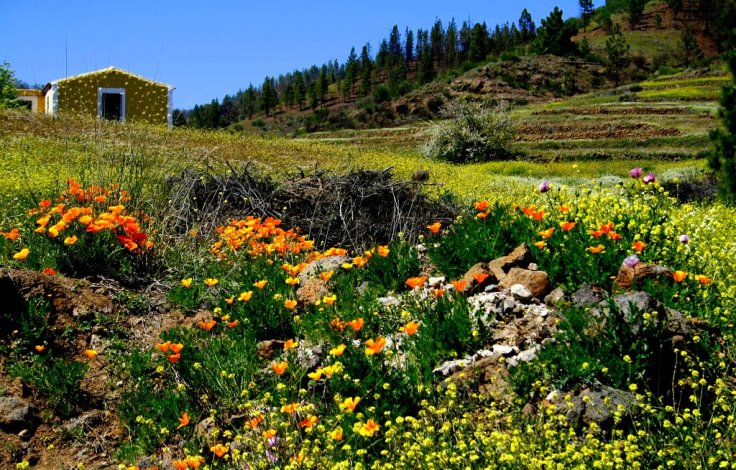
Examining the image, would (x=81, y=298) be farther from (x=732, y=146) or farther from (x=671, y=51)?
(x=671, y=51)

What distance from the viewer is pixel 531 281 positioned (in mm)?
4164

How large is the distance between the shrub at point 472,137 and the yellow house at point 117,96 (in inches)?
534

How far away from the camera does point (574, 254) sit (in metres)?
4.28

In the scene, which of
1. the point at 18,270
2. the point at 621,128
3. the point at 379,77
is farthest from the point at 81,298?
the point at 379,77

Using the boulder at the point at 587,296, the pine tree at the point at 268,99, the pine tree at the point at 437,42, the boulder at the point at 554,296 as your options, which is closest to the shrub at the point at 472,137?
the boulder at the point at 554,296

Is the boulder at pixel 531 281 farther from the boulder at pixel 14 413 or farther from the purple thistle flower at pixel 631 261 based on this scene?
the boulder at pixel 14 413

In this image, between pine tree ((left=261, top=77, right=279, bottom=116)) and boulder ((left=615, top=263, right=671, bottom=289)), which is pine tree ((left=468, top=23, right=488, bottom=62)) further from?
boulder ((left=615, top=263, right=671, bottom=289))

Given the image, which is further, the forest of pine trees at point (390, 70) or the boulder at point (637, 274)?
the forest of pine trees at point (390, 70)

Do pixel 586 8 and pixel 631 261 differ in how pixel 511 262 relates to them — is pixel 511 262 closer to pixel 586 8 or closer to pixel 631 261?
pixel 631 261

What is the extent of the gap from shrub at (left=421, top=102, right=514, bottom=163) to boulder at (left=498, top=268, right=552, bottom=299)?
2291cm

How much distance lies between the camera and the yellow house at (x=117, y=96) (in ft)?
99.0

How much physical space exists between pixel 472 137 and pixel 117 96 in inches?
717

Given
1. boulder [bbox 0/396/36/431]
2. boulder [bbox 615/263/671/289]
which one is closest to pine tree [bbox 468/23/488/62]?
boulder [bbox 615/263/671/289]

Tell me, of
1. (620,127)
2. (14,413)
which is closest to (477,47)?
(620,127)
